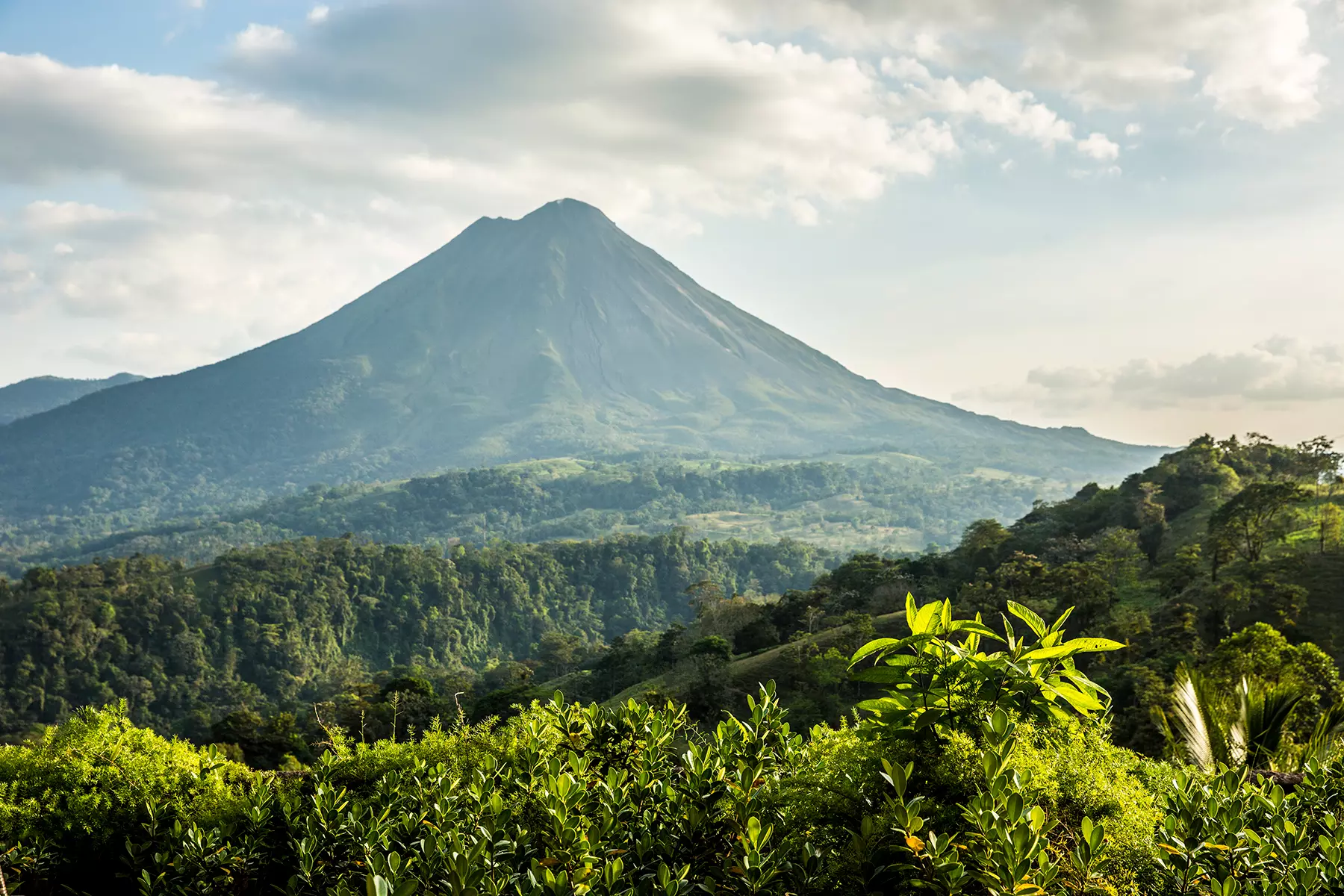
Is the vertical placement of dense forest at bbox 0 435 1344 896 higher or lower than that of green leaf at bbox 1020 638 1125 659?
lower

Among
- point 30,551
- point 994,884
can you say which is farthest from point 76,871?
point 30,551

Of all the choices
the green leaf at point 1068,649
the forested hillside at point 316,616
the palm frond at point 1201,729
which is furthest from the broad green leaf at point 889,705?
the forested hillside at point 316,616

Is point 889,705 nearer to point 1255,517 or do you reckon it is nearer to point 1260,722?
point 1260,722

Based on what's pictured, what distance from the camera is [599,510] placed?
13088 cm

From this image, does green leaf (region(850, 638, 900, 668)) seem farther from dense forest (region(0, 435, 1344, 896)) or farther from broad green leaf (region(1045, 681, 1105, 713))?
broad green leaf (region(1045, 681, 1105, 713))

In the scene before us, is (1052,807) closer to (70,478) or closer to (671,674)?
(671,674)

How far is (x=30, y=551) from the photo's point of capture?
122375 millimetres

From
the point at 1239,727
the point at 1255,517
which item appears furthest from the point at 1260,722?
the point at 1255,517

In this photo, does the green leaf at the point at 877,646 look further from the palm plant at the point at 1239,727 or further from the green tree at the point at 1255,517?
the green tree at the point at 1255,517

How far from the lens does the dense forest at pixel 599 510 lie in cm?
11644

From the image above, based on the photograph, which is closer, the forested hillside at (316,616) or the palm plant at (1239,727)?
the palm plant at (1239,727)

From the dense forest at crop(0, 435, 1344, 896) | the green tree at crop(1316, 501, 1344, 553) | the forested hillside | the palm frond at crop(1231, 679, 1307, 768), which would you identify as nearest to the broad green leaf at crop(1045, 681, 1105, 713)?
the dense forest at crop(0, 435, 1344, 896)

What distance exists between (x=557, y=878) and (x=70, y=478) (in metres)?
235

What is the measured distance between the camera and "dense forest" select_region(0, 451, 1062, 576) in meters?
116
